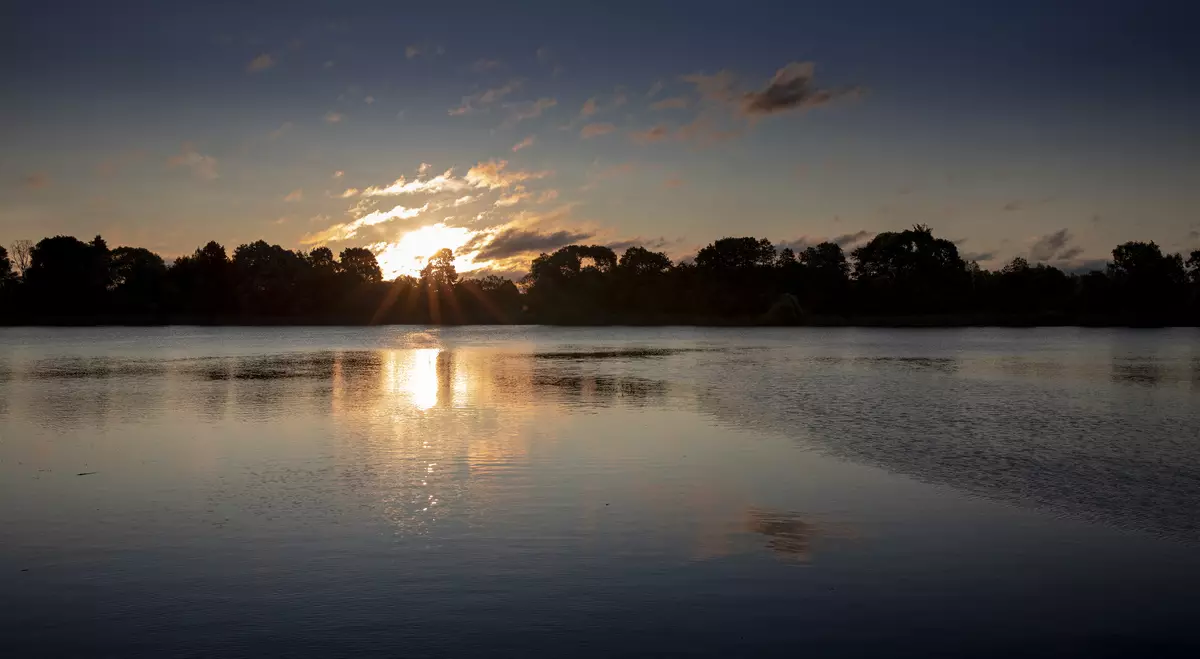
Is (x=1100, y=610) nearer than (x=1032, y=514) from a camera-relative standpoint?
Yes

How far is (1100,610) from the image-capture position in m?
8.62

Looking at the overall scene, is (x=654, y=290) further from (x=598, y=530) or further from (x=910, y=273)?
(x=598, y=530)

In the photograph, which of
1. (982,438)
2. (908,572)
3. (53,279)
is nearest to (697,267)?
(53,279)

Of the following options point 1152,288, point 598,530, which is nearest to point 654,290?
point 1152,288

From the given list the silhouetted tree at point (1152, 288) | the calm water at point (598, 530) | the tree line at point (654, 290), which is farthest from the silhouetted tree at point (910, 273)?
the calm water at point (598, 530)

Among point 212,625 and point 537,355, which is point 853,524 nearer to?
point 212,625

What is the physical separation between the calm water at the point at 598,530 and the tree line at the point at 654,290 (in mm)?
138191

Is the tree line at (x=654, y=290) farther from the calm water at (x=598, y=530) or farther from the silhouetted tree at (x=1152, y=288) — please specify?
the calm water at (x=598, y=530)

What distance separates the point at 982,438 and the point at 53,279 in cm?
17176

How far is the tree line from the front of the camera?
153 meters

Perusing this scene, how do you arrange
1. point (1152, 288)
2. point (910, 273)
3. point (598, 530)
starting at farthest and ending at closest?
point (910, 273), point (1152, 288), point (598, 530)

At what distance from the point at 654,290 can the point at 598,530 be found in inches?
6324

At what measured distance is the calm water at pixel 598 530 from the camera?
811cm

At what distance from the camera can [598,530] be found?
38.6 feet
